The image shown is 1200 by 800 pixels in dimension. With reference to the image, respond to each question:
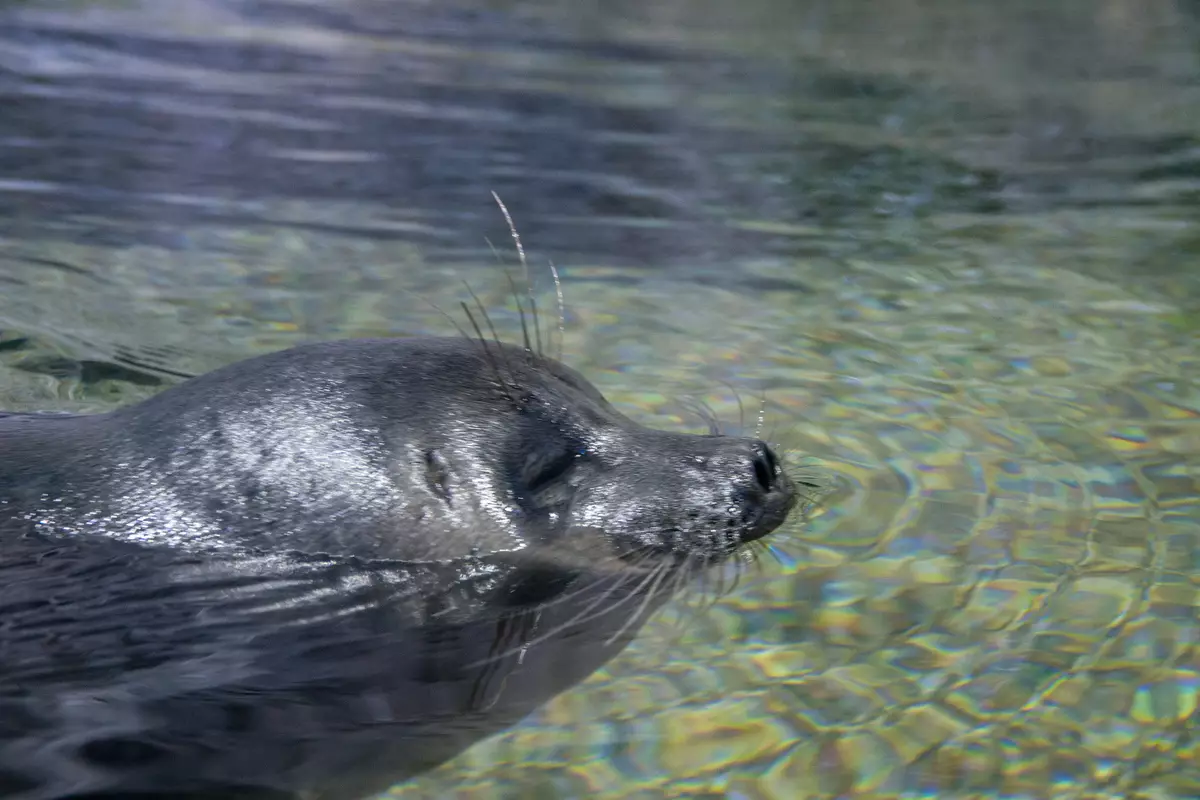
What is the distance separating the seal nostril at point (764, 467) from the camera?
352 cm

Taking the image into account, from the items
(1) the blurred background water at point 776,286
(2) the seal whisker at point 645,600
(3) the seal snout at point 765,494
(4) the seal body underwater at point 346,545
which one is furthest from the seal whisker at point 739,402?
(2) the seal whisker at point 645,600

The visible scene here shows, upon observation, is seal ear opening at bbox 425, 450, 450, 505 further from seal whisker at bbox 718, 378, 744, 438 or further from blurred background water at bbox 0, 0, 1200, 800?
seal whisker at bbox 718, 378, 744, 438

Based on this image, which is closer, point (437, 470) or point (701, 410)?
point (437, 470)

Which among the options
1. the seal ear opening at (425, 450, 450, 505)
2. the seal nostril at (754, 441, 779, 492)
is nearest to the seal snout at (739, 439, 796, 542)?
the seal nostril at (754, 441, 779, 492)

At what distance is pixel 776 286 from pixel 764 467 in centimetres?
259

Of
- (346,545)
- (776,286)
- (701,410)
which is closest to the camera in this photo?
(346,545)

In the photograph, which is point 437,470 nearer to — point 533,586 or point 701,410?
point 533,586

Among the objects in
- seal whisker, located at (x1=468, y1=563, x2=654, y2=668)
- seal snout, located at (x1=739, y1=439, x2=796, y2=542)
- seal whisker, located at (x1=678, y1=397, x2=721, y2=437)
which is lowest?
seal whisker, located at (x1=468, y1=563, x2=654, y2=668)

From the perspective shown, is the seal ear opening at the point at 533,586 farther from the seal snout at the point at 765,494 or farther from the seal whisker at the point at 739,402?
the seal whisker at the point at 739,402

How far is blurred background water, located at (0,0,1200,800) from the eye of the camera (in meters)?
3.06

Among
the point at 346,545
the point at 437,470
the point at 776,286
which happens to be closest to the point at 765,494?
the point at 437,470

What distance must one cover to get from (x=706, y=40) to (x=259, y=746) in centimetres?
979

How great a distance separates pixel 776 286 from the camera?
19.9 feet

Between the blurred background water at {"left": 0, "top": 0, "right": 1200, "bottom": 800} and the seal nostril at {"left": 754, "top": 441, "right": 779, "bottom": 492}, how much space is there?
20 cm
